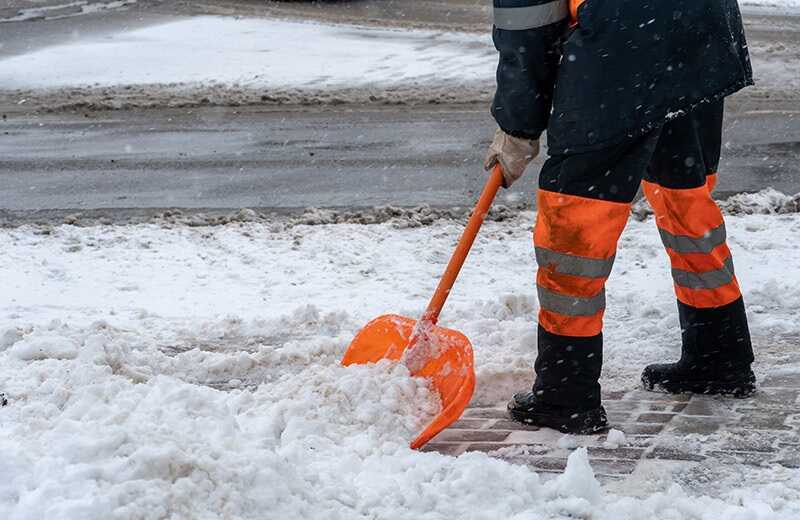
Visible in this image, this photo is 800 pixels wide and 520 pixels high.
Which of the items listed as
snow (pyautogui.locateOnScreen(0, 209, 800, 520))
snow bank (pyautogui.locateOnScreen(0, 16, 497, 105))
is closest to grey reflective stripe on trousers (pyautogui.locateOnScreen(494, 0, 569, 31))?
snow (pyautogui.locateOnScreen(0, 209, 800, 520))

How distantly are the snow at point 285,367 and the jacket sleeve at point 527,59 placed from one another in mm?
901

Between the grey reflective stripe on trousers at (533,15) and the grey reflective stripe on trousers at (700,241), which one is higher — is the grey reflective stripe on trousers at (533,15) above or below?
above

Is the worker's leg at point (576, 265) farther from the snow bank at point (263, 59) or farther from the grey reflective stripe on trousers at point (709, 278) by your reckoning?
the snow bank at point (263, 59)

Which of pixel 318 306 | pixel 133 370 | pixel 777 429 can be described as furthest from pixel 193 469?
pixel 318 306

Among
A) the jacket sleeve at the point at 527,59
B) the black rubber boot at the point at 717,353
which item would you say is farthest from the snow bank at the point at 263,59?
the jacket sleeve at the point at 527,59

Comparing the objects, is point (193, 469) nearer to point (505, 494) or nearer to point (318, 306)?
point (505, 494)

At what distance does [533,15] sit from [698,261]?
42.0 inches

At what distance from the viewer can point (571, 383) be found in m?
3.66

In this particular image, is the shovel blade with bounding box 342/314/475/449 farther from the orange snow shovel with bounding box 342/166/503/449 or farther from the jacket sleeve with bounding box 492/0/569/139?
the jacket sleeve with bounding box 492/0/569/139

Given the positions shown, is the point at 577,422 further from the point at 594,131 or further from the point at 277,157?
the point at 277,157

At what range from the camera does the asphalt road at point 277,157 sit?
23.9 feet

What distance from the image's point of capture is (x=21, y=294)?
5125mm

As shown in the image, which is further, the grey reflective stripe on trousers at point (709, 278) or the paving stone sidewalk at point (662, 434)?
the grey reflective stripe on trousers at point (709, 278)

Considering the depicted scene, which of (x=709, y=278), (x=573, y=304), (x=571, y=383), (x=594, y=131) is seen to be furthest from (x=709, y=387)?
(x=594, y=131)
